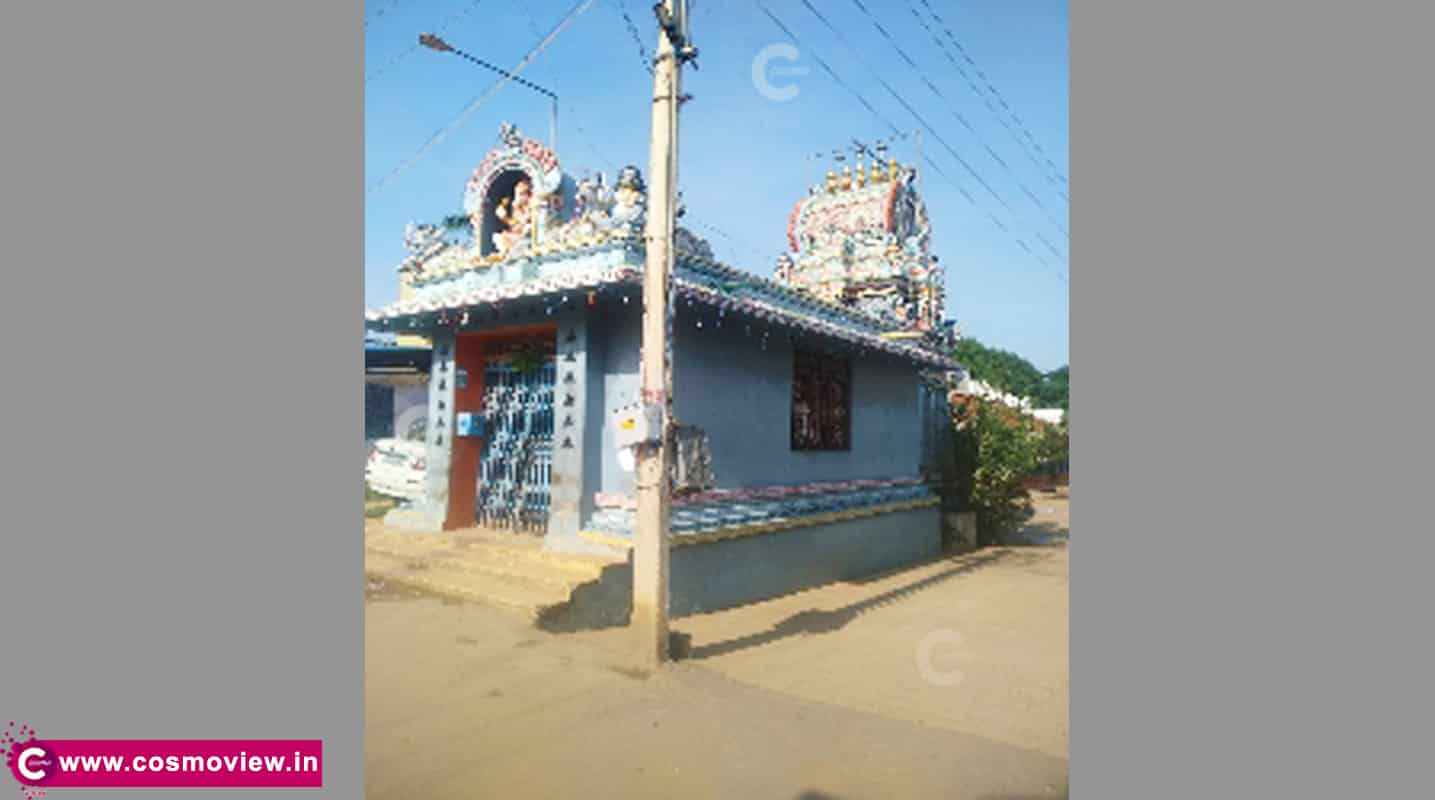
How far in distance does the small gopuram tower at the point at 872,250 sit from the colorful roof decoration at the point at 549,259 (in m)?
2.81

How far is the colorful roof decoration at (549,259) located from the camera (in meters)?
8.73

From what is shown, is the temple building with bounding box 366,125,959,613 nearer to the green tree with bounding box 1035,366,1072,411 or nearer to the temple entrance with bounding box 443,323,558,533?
the temple entrance with bounding box 443,323,558,533

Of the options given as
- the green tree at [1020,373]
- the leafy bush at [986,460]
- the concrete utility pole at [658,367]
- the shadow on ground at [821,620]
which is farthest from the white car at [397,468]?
the green tree at [1020,373]

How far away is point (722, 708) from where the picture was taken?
5.63 m

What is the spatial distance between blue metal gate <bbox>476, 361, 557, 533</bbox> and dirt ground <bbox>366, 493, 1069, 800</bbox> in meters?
2.09

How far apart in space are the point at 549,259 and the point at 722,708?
580 cm

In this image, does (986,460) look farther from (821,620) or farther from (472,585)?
(472,585)

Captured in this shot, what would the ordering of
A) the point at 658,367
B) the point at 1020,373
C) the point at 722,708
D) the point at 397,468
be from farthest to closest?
the point at 1020,373 → the point at 397,468 → the point at 658,367 → the point at 722,708

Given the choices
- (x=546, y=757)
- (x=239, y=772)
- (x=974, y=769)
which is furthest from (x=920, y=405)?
(x=239, y=772)

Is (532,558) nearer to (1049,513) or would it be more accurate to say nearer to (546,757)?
(546,757)

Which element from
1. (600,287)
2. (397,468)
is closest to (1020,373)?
(397,468)

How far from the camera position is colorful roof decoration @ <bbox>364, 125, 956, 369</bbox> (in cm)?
873

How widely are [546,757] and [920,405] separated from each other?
12296mm

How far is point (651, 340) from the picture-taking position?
22.1ft
